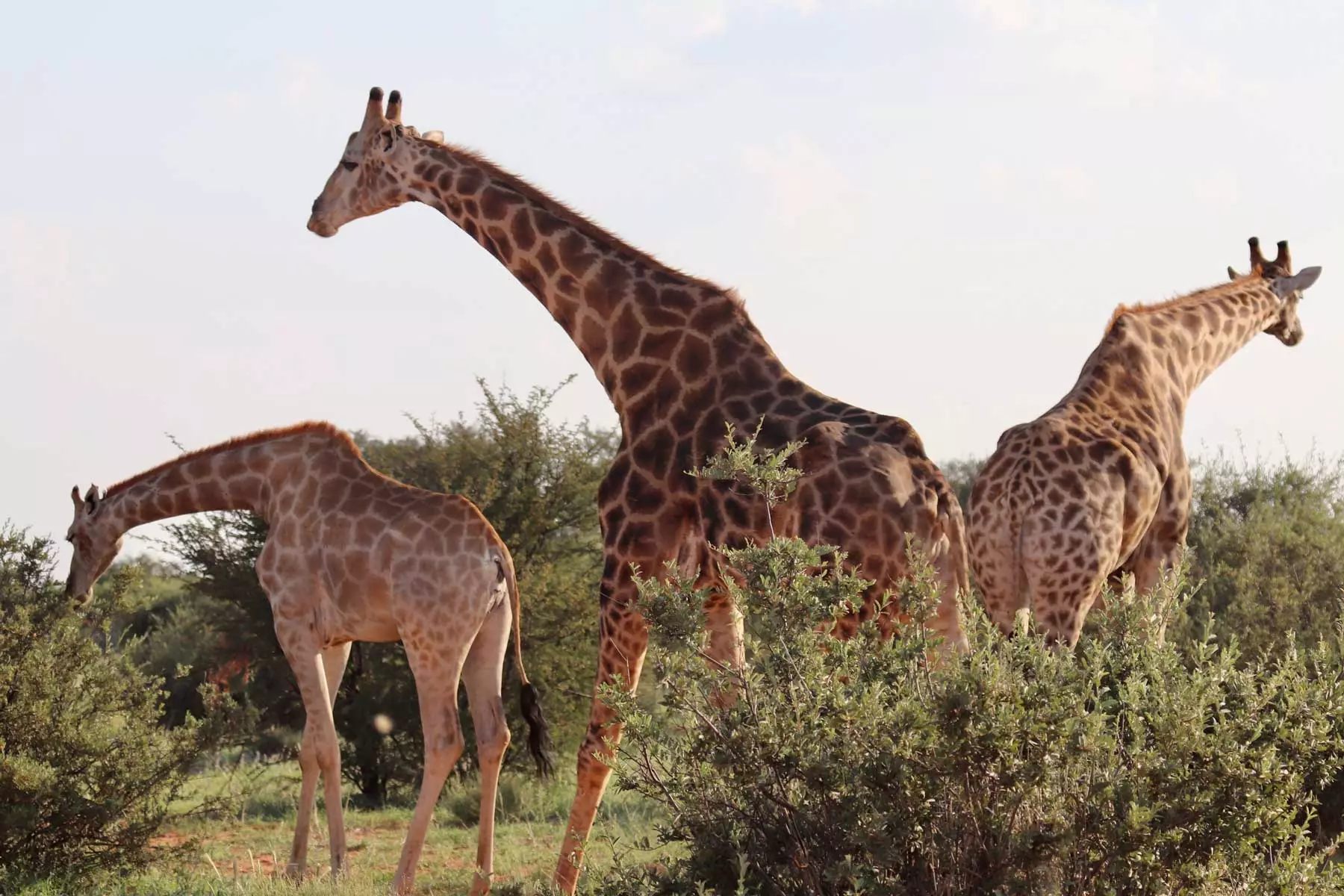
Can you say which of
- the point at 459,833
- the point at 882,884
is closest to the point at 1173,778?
the point at 882,884

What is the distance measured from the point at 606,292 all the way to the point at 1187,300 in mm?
4393

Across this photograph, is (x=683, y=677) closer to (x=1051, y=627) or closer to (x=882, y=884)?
(x=882, y=884)

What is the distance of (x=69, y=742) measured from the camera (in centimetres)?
814

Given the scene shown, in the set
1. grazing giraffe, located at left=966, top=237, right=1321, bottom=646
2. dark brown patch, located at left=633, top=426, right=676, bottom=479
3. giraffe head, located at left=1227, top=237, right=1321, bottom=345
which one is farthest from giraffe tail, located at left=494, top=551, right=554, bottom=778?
giraffe head, located at left=1227, top=237, right=1321, bottom=345

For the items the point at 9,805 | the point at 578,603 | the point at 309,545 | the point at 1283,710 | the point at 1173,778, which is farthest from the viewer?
the point at 578,603

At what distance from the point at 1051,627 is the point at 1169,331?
221 cm

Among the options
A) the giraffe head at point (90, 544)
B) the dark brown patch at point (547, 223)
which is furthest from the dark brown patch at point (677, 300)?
the giraffe head at point (90, 544)

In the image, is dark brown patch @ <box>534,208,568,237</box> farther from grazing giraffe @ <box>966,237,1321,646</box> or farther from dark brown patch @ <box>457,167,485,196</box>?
grazing giraffe @ <box>966,237,1321,646</box>

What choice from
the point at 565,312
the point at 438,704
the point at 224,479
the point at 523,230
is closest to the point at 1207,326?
the point at 565,312

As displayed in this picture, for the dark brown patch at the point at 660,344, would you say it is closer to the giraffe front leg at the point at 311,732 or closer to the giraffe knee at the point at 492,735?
the giraffe knee at the point at 492,735

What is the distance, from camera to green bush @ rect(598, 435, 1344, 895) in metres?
3.78

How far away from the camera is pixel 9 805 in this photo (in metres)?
7.80

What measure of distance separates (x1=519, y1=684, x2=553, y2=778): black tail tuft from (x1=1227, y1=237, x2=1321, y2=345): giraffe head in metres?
5.47

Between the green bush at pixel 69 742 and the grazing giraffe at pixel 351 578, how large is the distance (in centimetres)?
54
